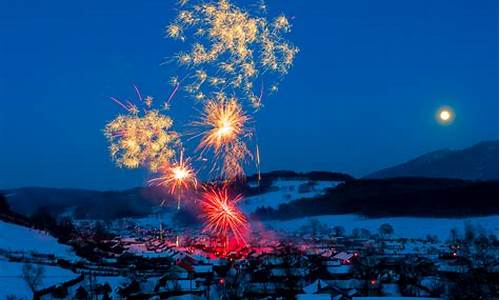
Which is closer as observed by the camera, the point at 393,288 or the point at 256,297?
the point at 256,297

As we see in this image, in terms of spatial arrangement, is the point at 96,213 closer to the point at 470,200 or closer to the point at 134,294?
the point at 470,200

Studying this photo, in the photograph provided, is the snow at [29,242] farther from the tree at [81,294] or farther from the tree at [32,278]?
the tree at [81,294]

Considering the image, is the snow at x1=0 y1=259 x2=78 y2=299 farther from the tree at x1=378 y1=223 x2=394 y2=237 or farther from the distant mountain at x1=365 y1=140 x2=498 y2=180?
the distant mountain at x1=365 y1=140 x2=498 y2=180

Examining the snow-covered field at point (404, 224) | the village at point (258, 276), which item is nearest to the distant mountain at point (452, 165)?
the snow-covered field at point (404, 224)

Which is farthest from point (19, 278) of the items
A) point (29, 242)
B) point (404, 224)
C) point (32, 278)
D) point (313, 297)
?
point (404, 224)

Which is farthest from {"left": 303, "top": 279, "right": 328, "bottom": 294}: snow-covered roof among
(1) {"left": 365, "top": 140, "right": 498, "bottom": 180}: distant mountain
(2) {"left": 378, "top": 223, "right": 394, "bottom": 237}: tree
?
(1) {"left": 365, "top": 140, "right": 498, "bottom": 180}: distant mountain

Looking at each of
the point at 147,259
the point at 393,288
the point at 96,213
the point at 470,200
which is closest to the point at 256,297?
the point at 393,288
